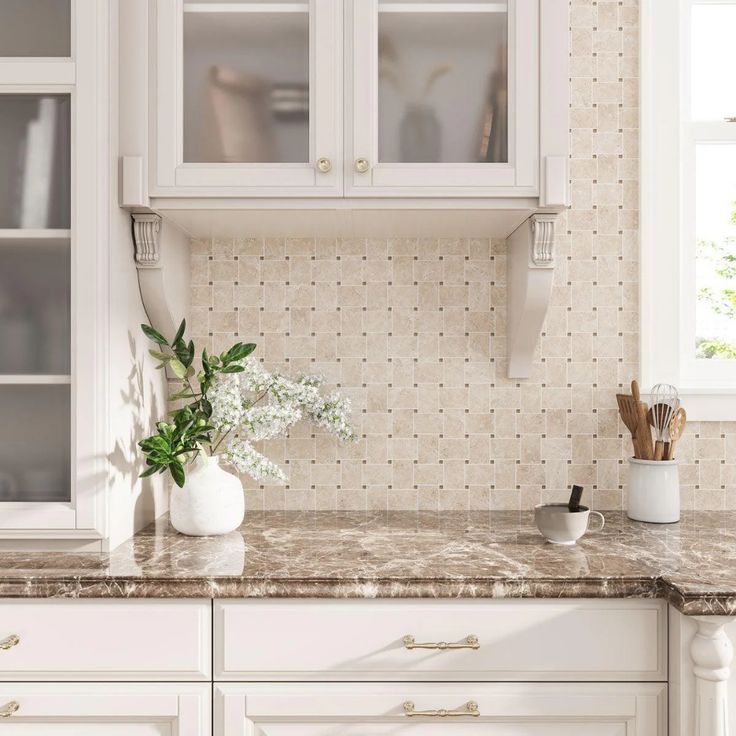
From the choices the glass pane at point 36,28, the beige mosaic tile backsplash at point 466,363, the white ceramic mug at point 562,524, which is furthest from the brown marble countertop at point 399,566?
the glass pane at point 36,28

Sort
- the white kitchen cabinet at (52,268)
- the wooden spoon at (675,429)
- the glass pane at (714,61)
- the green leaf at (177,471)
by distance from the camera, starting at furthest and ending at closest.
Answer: the glass pane at (714,61) < the wooden spoon at (675,429) < the green leaf at (177,471) < the white kitchen cabinet at (52,268)

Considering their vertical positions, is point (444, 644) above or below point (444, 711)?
above

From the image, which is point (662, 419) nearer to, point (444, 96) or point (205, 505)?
A: point (444, 96)

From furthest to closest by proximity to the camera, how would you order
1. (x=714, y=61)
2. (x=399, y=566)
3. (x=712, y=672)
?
(x=714, y=61), (x=399, y=566), (x=712, y=672)

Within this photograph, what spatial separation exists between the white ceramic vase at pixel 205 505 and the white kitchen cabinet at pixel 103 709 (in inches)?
15.0

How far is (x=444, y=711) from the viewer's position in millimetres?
1229

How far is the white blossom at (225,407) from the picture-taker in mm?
1564

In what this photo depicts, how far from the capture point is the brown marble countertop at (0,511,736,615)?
122cm

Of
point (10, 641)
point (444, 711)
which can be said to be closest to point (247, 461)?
point (10, 641)

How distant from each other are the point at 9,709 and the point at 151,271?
0.94m

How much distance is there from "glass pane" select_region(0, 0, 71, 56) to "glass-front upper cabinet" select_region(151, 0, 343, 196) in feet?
0.63

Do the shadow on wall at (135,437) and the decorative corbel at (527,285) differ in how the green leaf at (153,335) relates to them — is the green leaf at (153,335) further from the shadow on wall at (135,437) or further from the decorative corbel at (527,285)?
the decorative corbel at (527,285)

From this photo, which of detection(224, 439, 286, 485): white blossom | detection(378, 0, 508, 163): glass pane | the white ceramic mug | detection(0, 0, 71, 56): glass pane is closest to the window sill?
the white ceramic mug

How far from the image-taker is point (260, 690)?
1237 mm
